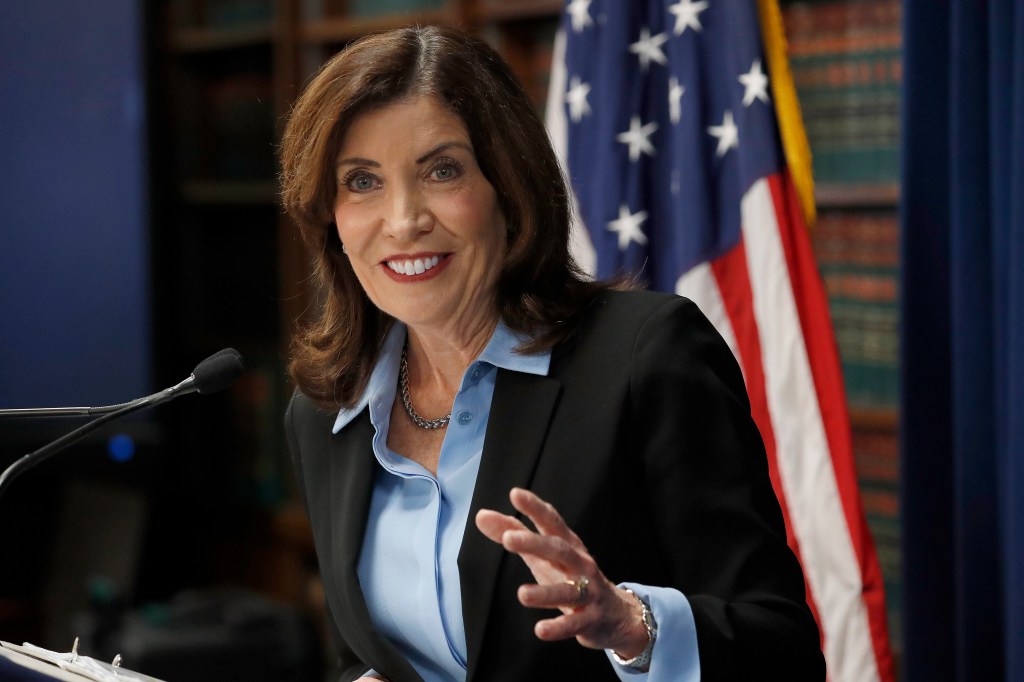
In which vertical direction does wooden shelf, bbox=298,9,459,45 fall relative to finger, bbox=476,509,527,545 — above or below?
above

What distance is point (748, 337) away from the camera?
2441 millimetres

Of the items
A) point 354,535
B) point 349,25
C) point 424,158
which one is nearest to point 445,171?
point 424,158

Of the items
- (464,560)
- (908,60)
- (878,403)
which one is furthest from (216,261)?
(464,560)

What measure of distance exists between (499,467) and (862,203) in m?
1.69

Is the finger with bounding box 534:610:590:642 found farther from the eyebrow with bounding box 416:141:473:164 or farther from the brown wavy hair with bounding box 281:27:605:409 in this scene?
the eyebrow with bounding box 416:141:473:164

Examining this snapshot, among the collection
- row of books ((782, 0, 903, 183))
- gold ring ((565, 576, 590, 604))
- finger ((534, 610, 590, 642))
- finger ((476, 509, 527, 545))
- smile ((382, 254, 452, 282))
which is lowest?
finger ((534, 610, 590, 642))

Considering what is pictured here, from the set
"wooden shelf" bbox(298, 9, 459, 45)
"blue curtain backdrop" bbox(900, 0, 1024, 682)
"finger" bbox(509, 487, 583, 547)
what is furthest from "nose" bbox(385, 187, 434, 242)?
"wooden shelf" bbox(298, 9, 459, 45)

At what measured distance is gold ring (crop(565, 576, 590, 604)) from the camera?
109 cm

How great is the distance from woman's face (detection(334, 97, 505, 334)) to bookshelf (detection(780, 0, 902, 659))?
155cm

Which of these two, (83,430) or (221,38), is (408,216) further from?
(221,38)

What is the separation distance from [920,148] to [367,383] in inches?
46.9

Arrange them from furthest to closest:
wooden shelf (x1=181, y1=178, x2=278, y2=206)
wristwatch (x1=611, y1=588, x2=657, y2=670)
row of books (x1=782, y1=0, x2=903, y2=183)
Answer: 1. wooden shelf (x1=181, y1=178, x2=278, y2=206)
2. row of books (x1=782, y1=0, x2=903, y2=183)
3. wristwatch (x1=611, y1=588, x2=657, y2=670)

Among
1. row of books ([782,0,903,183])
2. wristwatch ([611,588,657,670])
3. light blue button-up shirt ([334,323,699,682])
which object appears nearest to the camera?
wristwatch ([611,588,657,670])

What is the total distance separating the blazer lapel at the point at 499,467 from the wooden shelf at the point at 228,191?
2.66 metres
